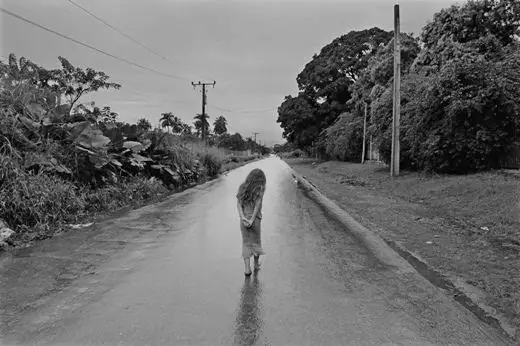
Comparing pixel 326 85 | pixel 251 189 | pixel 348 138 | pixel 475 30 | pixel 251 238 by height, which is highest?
pixel 326 85

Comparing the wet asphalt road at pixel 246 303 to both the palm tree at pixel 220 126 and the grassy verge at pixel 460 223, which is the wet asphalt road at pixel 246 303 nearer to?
the grassy verge at pixel 460 223

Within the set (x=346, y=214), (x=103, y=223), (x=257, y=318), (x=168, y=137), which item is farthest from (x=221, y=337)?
(x=168, y=137)

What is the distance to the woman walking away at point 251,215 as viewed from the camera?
5.61m

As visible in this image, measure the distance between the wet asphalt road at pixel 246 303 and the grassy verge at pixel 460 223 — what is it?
68cm

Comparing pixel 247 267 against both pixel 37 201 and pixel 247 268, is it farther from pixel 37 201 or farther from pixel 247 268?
pixel 37 201

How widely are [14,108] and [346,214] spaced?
915 centimetres

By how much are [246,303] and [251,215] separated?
150 centimetres

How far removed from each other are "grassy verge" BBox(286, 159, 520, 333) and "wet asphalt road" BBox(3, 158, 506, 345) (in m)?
0.68

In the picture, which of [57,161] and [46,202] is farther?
[57,161]

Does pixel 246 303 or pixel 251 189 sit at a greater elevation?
pixel 251 189

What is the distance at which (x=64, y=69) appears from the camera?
19812 mm

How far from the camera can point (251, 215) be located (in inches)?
224

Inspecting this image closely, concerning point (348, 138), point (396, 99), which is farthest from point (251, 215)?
point (348, 138)

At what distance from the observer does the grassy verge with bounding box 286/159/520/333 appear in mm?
5281
